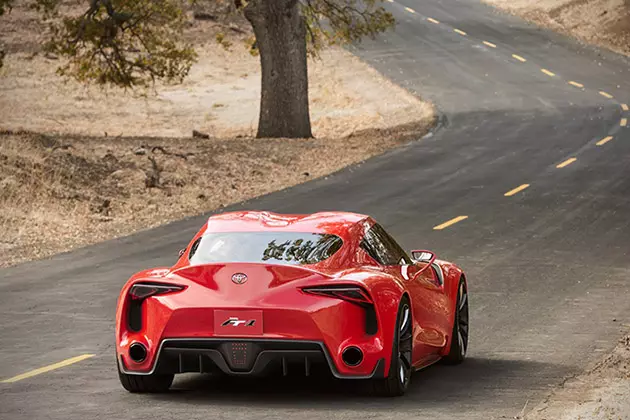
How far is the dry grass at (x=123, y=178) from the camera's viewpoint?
78.6 feet

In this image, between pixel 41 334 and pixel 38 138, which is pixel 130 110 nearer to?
pixel 38 138

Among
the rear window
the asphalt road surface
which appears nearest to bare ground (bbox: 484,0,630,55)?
the asphalt road surface

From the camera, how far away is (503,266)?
62.8 ft

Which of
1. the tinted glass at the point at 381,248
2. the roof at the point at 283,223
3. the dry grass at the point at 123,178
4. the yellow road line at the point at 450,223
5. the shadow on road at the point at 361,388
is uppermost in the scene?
the roof at the point at 283,223

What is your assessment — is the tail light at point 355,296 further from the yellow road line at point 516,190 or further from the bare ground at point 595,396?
the yellow road line at point 516,190

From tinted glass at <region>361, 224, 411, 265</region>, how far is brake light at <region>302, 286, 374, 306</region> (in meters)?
0.94

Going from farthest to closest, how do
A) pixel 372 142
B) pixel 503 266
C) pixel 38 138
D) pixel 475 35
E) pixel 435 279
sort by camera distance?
pixel 475 35
pixel 372 142
pixel 38 138
pixel 503 266
pixel 435 279

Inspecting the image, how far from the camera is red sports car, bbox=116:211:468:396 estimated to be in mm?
9531

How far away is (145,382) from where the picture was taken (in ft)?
33.3

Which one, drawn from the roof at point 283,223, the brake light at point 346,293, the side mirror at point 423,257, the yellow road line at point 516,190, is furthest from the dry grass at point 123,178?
the brake light at point 346,293

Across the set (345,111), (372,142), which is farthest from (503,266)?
(345,111)

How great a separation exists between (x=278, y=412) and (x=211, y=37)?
58.6m

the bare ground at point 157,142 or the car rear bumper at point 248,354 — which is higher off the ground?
the car rear bumper at point 248,354

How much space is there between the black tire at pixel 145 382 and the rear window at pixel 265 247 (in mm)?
903
